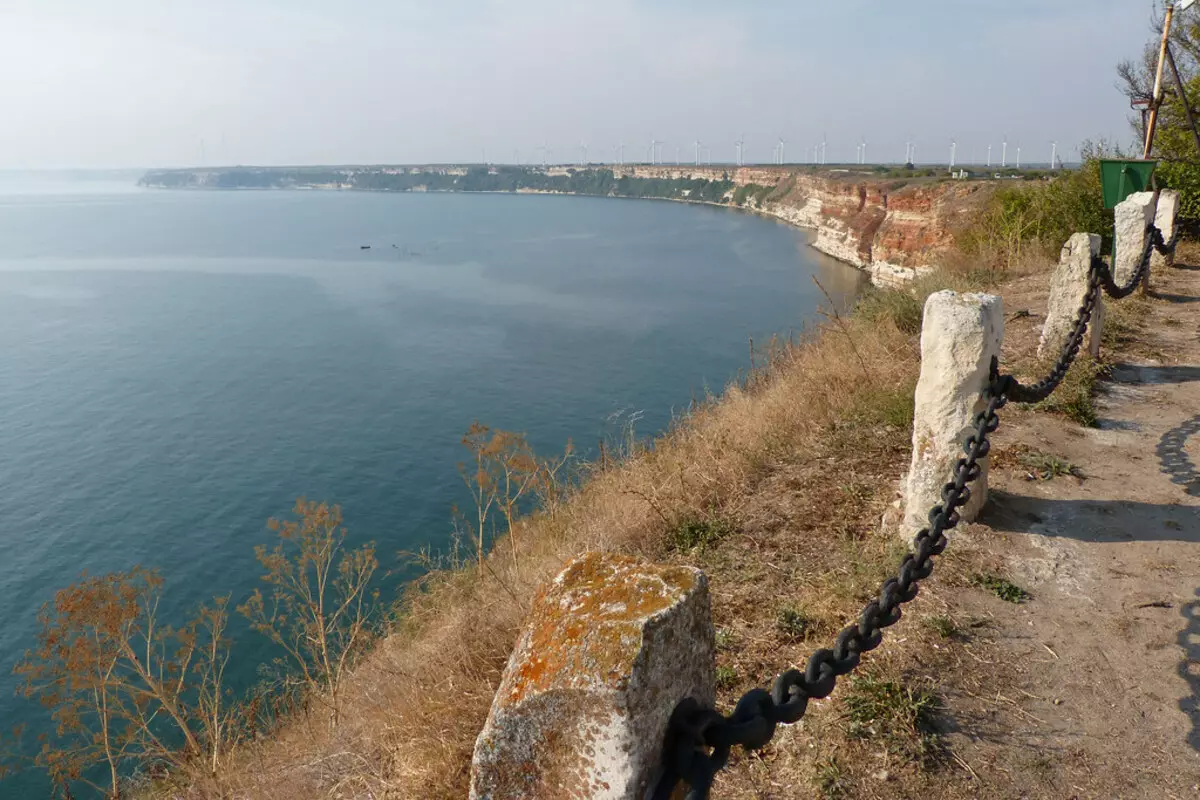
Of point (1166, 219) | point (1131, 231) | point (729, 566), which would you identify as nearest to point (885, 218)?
point (1166, 219)

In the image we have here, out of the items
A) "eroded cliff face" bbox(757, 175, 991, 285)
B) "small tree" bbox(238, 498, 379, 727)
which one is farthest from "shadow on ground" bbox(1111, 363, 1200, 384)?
"eroded cliff face" bbox(757, 175, 991, 285)

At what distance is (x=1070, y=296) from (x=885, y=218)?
52.5 meters

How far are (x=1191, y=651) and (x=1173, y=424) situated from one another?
3.40 metres

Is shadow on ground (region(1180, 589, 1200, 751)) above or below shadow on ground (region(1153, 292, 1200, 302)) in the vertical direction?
below

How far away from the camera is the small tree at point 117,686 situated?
868cm

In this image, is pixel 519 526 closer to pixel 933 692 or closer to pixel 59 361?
pixel 933 692

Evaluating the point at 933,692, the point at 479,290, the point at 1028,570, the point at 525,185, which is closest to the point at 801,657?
the point at 933,692

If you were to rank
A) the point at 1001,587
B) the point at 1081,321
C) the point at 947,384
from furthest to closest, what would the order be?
the point at 1081,321, the point at 947,384, the point at 1001,587

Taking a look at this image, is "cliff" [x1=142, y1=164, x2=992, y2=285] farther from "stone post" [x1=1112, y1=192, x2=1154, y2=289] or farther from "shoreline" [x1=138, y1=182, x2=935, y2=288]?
"stone post" [x1=1112, y1=192, x2=1154, y2=289]

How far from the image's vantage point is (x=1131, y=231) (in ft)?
32.3

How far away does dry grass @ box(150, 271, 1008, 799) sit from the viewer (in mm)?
3557

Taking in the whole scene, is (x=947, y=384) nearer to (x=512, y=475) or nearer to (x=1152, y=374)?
(x=1152, y=374)

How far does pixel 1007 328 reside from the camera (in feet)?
29.9

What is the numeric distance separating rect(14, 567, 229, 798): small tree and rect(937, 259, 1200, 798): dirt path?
567 centimetres
